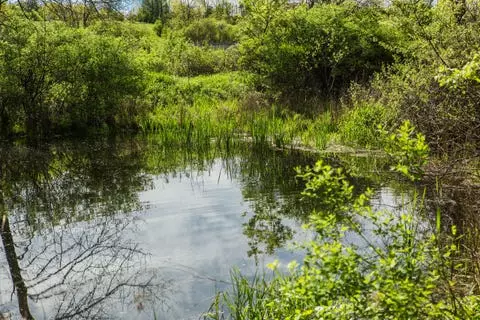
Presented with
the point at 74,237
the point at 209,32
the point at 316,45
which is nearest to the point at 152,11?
the point at 209,32

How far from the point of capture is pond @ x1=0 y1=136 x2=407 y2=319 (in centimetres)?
413

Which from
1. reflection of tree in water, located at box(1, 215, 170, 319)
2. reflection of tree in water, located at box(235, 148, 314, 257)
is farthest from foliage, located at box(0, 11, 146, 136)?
reflection of tree in water, located at box(1, 215, 170, 319)

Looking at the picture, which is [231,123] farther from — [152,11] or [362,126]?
[152,11]

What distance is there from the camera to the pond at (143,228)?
413 centimetres

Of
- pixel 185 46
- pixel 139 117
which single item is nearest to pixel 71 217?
pixel 139 117

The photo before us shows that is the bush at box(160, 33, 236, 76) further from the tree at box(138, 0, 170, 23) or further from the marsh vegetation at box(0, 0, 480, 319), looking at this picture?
the tree at box(138, 0, 170, 23)

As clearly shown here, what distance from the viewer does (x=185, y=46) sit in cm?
2448

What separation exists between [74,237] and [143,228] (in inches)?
30.7

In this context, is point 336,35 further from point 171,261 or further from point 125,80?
point 171,261

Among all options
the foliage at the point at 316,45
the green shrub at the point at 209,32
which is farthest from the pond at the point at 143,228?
the green shrub at the point at 209,32

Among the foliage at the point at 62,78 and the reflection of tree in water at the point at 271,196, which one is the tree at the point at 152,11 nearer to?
the foliage at the point at 62,78

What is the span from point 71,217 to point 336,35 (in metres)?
10.7

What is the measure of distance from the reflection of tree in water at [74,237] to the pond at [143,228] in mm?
13

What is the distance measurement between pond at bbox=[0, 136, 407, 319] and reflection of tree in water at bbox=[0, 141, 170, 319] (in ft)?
0.04
